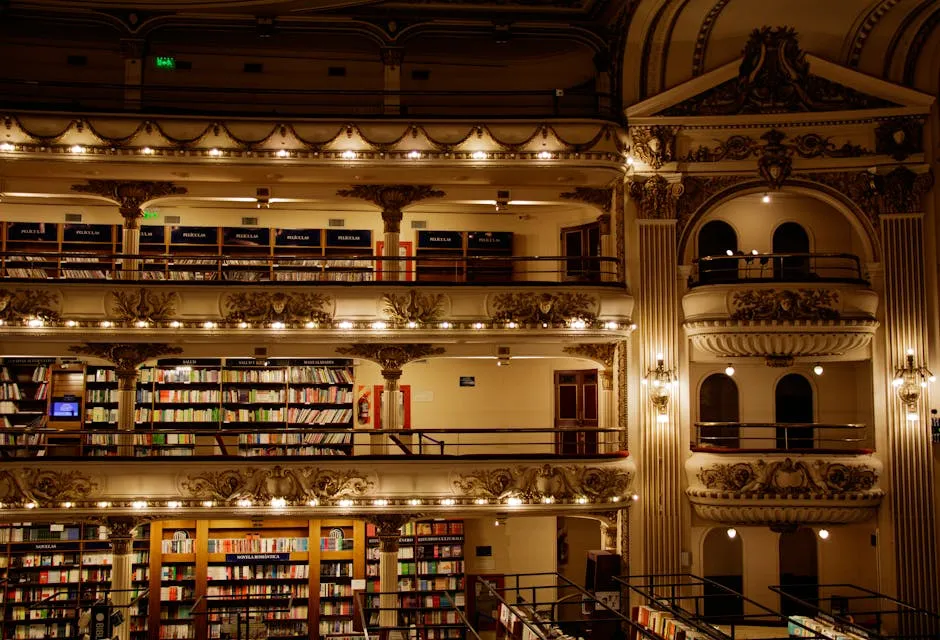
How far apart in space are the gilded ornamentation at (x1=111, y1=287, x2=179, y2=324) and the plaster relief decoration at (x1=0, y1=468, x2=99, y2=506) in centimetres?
223

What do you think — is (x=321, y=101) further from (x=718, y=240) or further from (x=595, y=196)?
(x=718, y=240)

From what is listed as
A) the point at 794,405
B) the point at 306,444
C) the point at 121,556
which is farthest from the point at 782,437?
the point at 121,556

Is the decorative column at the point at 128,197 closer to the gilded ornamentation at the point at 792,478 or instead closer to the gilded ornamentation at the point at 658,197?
the gilded ornamentation at the point at 658,197

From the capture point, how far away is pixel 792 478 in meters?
13.9

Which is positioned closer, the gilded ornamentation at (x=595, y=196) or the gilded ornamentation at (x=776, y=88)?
the gilded ornamentation at (x=776, y=88)

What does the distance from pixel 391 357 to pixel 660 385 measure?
3886mm

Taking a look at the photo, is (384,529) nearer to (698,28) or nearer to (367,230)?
(367,230)

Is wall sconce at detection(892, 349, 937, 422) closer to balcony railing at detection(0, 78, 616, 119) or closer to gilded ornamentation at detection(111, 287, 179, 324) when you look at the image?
balcony railing at detection(0, 78, 616, 119)

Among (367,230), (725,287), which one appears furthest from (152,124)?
(725,287)

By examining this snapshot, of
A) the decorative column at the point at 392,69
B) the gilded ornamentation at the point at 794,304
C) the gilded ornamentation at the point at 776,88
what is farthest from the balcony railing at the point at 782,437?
the decorative column at the point at 392,69

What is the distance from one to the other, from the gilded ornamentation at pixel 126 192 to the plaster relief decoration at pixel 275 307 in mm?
2224

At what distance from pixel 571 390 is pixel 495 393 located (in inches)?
50.3

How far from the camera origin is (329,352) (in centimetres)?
1447

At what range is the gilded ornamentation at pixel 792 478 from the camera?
545 inches
